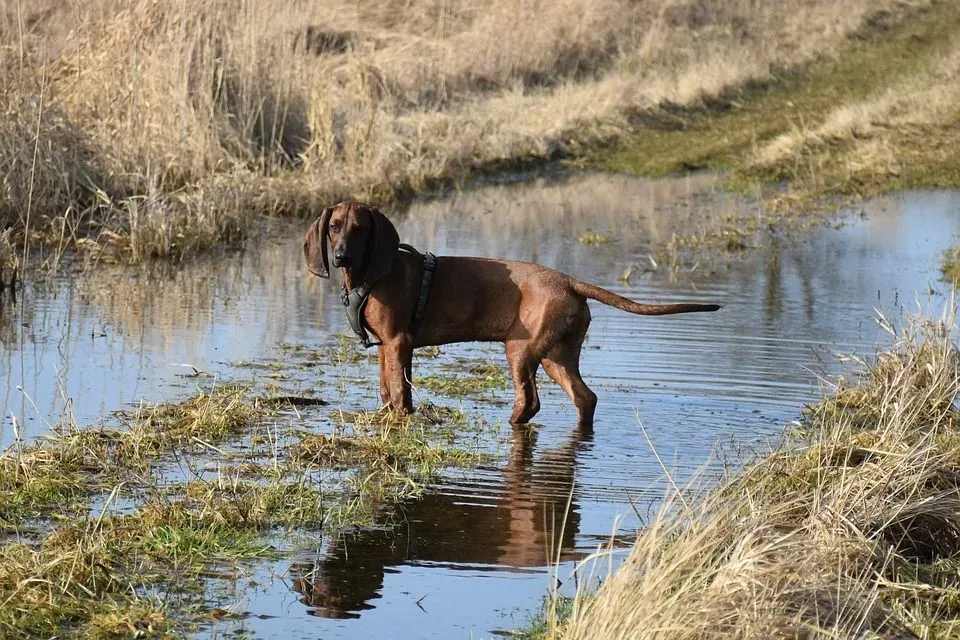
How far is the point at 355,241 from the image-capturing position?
26.0 ft

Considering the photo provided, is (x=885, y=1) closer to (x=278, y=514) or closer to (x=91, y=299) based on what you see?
(x=91, y=299)

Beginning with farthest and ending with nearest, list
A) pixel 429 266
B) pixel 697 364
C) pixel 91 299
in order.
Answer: pixel 91 299 → pixel 697 364 → pixel 429 266

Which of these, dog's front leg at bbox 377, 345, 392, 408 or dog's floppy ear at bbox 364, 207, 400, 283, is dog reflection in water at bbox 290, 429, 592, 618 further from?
dog's floppy ear at bbox 364, 207, 400, 283

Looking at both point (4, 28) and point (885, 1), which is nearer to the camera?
point (4, 28)


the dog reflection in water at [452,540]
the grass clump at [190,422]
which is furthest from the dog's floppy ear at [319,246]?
the dog reflection in water at [452,540]

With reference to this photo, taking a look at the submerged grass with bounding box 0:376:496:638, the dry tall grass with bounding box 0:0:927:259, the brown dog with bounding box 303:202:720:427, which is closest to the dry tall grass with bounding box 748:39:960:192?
the dry tall grass with bounding box 0:0:927:259

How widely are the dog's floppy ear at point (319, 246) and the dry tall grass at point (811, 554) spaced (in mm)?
2711

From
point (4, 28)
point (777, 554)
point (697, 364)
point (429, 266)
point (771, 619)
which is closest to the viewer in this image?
point (771, 619)

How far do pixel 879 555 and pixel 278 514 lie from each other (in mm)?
2405

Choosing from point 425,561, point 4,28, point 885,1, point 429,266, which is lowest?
point 425,561

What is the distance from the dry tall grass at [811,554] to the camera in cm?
445

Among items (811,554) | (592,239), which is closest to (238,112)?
(592,239)

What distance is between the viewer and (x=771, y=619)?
14.5 feet

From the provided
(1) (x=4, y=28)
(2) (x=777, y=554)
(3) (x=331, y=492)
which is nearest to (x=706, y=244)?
(1) (x=4, y=28)
